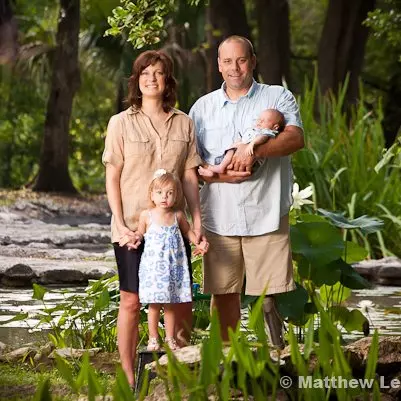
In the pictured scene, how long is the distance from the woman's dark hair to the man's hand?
35 cm

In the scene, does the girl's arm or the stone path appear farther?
the stone path

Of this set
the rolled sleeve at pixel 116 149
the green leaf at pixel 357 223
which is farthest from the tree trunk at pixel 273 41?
the rolled sleeve at pixel 116 149

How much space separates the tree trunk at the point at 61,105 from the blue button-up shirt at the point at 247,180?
2029cm

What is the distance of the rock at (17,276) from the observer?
10.9 m

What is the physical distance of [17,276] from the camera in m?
10.9

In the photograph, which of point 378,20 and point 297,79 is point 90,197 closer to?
point 297,79

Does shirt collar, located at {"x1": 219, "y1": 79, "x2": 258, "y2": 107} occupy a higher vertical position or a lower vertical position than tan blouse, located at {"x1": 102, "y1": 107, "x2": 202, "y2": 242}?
higher

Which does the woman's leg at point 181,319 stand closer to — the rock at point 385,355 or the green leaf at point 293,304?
the rock at point 385,355

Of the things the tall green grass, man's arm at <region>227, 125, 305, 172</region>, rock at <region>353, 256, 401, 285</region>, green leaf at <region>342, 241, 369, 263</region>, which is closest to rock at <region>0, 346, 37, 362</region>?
man's arm at <region>227, 125, 305, 172</region>

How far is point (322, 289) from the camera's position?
7223 millimetres

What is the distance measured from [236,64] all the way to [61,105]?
→ 21.3 m

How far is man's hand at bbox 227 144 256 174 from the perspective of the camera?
18.4ft

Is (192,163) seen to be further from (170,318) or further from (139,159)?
(170,318)

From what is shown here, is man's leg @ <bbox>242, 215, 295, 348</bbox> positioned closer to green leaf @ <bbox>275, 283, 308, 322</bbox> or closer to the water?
green leaf @ <bbox>275, 283, 308, 322</bbox>
